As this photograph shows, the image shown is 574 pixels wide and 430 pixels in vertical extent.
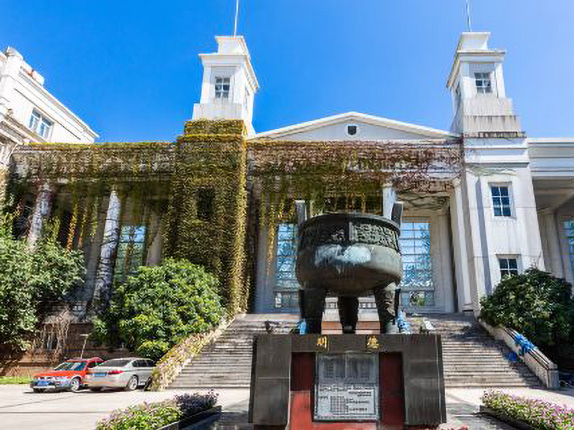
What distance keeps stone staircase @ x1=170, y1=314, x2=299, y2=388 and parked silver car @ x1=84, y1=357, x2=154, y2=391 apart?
1.28 m

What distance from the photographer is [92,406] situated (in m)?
9.30

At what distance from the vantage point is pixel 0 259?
16.8 m

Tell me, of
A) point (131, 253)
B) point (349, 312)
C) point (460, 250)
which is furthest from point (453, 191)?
point (131, 253)

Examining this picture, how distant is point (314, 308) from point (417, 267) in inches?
724

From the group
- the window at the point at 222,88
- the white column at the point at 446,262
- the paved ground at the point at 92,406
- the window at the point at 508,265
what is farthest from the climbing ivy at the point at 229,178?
the paved ground at the point at 92,406

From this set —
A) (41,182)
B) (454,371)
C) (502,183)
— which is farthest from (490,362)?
(41,182)

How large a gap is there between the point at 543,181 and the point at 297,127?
41.5ft

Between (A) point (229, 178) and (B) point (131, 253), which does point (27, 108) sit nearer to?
(B) point (131, 253)

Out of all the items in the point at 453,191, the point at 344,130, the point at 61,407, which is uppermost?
the point at 344,130

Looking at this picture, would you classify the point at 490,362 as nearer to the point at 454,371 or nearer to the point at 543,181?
the point at 454,371

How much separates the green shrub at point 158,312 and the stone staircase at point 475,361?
7.61 meters

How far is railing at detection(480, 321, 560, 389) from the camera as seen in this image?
1212cm

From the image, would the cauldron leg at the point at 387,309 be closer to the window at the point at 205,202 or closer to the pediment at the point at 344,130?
the window at the point at 205,202

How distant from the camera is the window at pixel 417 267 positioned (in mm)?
22547
